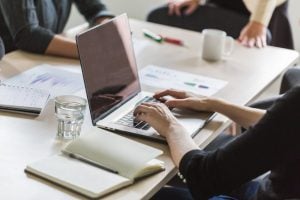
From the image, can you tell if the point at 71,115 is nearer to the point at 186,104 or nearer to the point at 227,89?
the point at 186,104

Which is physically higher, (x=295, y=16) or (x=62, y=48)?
(x=62, y=48)

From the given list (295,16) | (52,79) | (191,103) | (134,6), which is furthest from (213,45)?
(134,6)

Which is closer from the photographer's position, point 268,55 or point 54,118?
point 54,118

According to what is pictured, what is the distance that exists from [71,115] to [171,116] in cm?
28

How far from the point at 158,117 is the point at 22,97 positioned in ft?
1.47

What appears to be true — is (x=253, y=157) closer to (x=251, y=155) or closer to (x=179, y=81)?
(x=251, y=155)

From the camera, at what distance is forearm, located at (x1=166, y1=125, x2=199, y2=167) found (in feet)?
4.61

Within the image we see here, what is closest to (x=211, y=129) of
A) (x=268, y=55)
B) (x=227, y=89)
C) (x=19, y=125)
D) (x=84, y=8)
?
(x=227, y=89)

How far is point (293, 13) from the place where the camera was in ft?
12.9

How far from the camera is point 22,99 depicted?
1.68 metres

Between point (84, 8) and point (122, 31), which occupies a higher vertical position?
point (122, 31)

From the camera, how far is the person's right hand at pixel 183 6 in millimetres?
3119

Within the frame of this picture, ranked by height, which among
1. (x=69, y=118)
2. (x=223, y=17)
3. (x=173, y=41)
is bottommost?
(x=223, y=17)

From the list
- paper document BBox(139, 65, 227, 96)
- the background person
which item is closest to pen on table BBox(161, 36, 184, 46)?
paper document BBox(139, 65, 227, 96)
